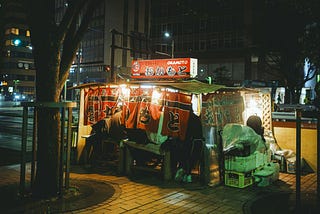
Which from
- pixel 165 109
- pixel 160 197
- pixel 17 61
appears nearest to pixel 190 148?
pixel 165 109

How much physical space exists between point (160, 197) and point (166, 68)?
5.57 metres

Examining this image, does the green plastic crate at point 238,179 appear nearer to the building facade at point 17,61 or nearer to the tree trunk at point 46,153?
the tree trunk at point 46,153

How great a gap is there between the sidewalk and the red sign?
3.95 m

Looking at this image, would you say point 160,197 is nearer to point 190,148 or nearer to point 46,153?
point 190,148

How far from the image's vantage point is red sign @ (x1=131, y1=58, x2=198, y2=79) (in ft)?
36.9

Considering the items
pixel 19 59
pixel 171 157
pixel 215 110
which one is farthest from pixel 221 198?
pixel 19 59

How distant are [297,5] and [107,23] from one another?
51.6 m

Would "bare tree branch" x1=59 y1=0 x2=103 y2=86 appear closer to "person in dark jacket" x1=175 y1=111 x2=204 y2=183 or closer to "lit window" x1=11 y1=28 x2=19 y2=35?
"person in dark jacket" x1=175 y1=111 x2=204 y2=183

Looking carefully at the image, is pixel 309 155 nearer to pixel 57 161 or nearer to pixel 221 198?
pixel 221 198

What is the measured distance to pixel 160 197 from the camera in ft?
24.8

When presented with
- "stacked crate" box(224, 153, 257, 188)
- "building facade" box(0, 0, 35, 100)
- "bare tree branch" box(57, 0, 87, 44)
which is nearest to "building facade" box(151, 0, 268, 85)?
"stacked crate" box(224, 153, 257, 188)

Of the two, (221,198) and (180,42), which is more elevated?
(180,42)

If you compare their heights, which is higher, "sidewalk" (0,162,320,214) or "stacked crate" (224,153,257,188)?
"stacked crate" (224,153,257,188)

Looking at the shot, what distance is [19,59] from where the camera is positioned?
10112 centimetres
